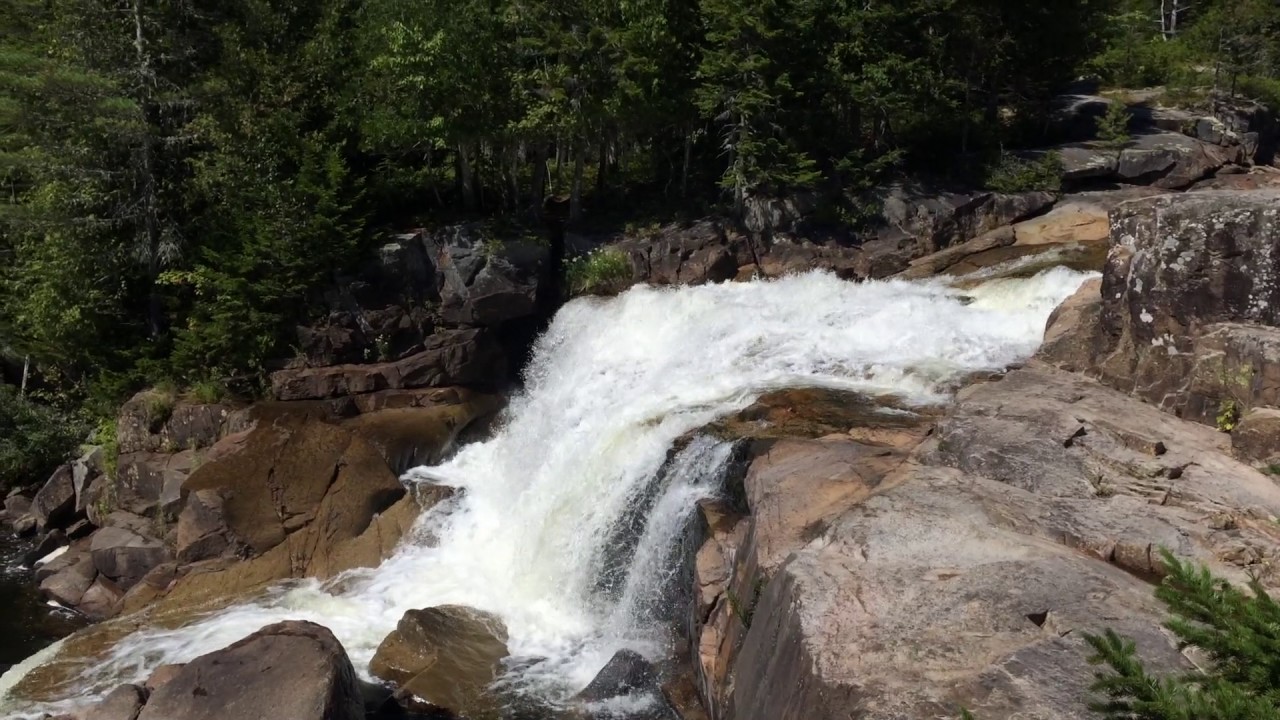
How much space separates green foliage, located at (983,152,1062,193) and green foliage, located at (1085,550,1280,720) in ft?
60.9

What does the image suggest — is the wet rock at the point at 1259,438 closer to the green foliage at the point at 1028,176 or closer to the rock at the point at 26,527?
the green foliage at the point at 1028,176

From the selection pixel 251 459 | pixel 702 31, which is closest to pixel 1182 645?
pixel 251 459

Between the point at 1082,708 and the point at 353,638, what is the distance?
10.2 m

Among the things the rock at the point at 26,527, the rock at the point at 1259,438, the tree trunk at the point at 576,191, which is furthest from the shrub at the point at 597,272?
the rock at the point at 1259,438

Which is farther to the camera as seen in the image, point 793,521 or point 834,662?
point 793,521

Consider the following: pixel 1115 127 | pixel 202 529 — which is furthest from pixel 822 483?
pixel 1115 127

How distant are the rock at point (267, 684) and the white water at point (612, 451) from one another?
76.1 inches

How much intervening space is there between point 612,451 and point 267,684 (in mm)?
5901

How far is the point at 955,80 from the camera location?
A: 906 inches

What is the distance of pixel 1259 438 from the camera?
32.1ft

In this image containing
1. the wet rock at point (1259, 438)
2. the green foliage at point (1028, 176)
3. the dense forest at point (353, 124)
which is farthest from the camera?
the green foliage at point (1028, 176)

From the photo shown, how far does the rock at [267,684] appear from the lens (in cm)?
978

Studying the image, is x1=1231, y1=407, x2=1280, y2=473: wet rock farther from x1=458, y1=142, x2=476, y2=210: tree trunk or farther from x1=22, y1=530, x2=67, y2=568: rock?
x1=22, y1=530, x2=67, y2=568: rock

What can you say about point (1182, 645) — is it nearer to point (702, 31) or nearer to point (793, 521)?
point (793, 521)
